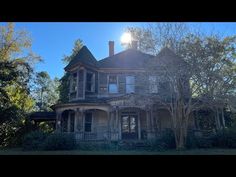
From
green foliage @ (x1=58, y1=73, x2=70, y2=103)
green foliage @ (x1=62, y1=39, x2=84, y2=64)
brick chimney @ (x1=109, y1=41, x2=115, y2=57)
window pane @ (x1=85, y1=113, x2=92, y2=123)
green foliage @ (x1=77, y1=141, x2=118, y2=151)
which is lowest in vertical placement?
green foliage @ (x1=77, y1=141, x2=118, y2=151)

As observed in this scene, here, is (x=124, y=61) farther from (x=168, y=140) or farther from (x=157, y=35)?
(x=168, y=140)

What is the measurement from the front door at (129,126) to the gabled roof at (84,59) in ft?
16.7

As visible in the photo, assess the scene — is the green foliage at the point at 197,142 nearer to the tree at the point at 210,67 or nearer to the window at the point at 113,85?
the tree at the point at 210,67

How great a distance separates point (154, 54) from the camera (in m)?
13.0

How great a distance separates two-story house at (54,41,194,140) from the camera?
14195mm

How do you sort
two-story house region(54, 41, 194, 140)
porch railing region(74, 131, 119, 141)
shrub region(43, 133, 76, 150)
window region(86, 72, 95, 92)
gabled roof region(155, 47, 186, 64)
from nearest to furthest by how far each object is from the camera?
shrub region(43, 133, 76, 150), gabled roof region(155, 47, 186, 64), porch railing region(74, 131, 119, 141), two-story house region(54, 41, 194, 140), window region(86, 72, 95, 92)

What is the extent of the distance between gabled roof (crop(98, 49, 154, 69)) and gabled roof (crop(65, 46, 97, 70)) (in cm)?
74

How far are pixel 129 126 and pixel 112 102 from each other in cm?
270

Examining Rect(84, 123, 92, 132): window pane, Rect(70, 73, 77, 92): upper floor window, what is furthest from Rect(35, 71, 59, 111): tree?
Rect(84, 123, 92, 132): window pane

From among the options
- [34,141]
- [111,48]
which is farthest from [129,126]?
[111,48]

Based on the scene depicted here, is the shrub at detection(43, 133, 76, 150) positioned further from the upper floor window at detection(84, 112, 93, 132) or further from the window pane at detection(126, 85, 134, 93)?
the window pane at detection(126, 85, 134, 93)

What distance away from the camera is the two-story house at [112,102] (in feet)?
46.6
